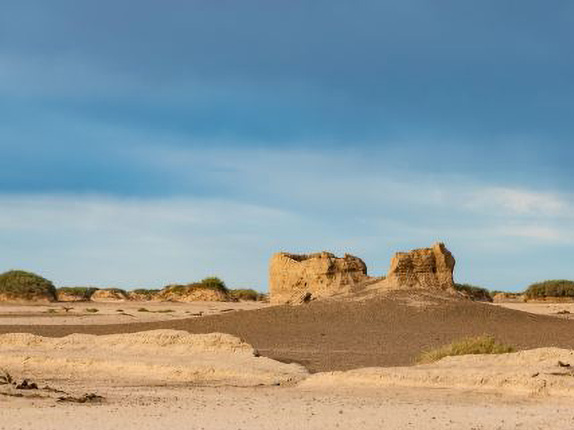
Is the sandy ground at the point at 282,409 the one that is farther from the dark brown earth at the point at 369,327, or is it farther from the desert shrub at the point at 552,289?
the desert shrub at the point at 552,289

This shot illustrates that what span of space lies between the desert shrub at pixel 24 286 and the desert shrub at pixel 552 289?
1587 inches

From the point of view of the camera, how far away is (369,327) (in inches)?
1401

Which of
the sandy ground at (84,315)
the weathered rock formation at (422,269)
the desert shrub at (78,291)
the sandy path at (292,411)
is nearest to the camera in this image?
the sandy path at (292,411)

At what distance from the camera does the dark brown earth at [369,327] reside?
3022cm

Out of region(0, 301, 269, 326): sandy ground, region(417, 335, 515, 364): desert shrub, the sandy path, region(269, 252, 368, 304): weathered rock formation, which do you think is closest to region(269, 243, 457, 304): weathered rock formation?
region(269, 252, 368, 304): weathered rock formation

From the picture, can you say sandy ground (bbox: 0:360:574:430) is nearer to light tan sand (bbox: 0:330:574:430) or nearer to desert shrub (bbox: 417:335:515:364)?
light tan sand (bbox: 0:330:574:430)

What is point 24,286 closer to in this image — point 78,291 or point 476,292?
point 78,291

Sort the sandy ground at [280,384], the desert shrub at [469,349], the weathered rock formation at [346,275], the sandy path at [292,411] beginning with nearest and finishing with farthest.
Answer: the sandy path at [292,411] < the sandy ground at [280,384] < the desert shrub at [469,349] < the weathered rock formation at [346,275]

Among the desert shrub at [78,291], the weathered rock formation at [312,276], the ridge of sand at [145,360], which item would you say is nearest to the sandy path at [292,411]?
the ridge of sand at [145,360]

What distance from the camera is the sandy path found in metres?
13.6

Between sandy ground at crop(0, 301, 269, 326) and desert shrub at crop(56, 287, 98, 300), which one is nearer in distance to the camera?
sandy ground at crop(0, 301, 269, 326)

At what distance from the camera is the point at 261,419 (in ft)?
46.3

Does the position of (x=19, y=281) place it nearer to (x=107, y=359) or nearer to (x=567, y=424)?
(x=107, y=359)

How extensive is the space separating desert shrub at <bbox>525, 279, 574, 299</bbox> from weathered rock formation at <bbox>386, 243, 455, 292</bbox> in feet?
107
